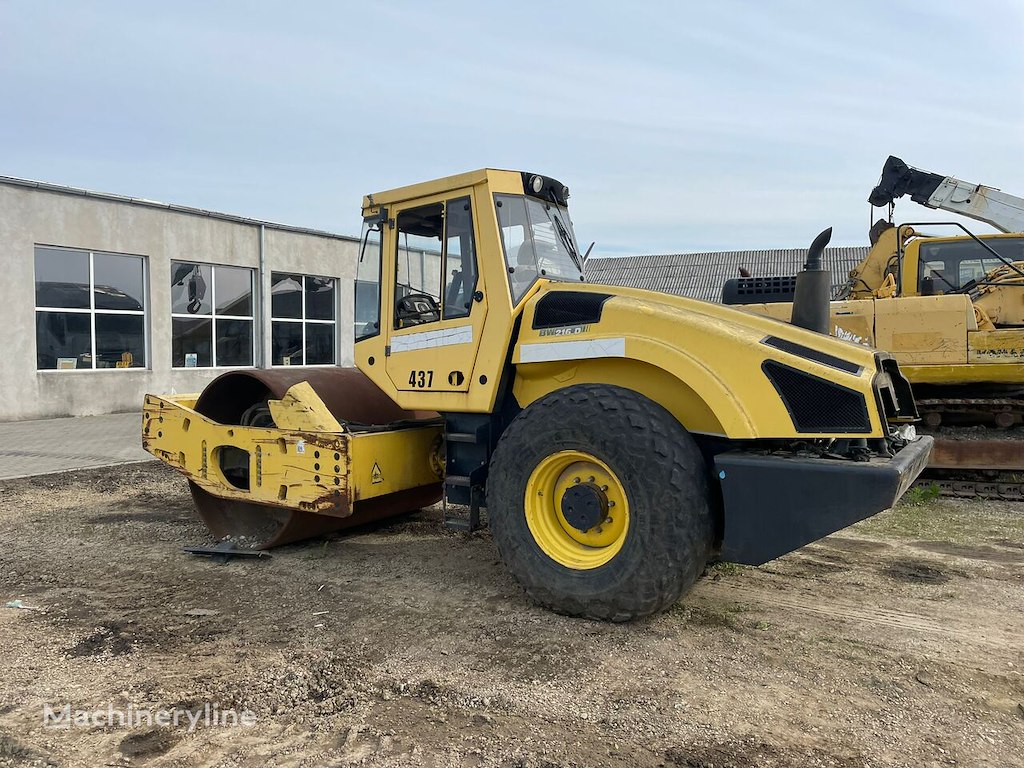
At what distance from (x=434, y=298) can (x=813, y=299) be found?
229 centimetres

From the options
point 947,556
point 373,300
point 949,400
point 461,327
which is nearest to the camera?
point 461,327

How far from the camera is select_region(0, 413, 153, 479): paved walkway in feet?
32.3

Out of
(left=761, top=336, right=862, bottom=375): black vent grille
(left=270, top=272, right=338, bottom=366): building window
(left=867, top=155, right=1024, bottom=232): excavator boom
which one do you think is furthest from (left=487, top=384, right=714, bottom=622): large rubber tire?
(left=270, top=272, right=338, bottom=366): building window

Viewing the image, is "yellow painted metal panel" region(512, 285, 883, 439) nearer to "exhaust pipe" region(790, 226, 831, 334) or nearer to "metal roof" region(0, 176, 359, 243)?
"exhaust pipe" region(790, 226, 831, 334)

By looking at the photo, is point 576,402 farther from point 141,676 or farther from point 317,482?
point 141,676

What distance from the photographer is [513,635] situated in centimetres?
423

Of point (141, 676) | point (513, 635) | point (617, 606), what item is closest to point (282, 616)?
point (141, 676)

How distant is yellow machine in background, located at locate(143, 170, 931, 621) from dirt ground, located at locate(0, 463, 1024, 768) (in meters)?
0.47

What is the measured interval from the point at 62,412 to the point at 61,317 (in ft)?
5.63

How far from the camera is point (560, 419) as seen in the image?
4363mm

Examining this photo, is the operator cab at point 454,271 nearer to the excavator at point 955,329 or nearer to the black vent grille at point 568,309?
the black vent grille at point 568,309

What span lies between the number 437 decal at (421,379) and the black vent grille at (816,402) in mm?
2090

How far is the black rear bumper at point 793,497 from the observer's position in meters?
3.80

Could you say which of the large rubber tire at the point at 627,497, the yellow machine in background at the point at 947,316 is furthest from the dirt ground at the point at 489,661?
the yellow machine in background at the point at 947,316
